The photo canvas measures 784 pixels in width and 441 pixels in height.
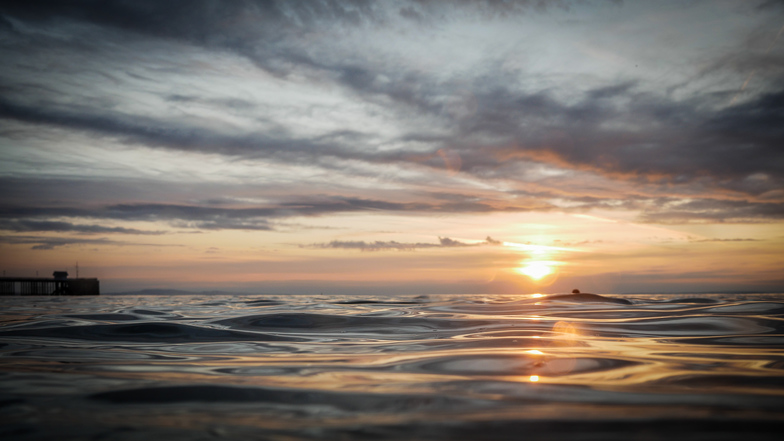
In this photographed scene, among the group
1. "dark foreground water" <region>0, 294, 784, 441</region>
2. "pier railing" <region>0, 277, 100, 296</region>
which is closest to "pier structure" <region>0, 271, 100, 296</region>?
"pier railing" <region>0, 277, 100, 296</region>

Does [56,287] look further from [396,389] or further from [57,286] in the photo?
[396,389]

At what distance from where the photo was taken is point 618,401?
262 cm

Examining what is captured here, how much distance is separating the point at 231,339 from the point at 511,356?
412 centimetres

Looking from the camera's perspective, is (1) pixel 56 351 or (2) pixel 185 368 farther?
(1) pixel 56 351

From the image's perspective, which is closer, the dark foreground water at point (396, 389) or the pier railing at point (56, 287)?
the dark foreground water at point (396, 389)

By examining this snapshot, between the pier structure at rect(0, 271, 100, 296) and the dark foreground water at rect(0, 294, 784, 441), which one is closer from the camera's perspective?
the dark foreground water at rect(0, 294, 784, 441)

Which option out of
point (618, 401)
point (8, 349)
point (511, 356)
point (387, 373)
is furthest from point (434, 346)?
point (8, 349)

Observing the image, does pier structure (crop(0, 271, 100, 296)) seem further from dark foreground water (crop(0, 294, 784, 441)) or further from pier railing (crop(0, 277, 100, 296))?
dark foreground water (crop(0, 294, 784, 441))

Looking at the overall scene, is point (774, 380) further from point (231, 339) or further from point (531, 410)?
point (231, 339)

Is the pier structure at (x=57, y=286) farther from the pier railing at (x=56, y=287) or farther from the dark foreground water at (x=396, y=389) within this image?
the dark foreground water at (x=396, y=389)

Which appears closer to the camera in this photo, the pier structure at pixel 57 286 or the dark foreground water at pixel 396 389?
the dark foreground water at pixel 396 389

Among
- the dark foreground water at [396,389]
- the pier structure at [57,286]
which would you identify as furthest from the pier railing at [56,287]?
the dark foreground water at [396,389]

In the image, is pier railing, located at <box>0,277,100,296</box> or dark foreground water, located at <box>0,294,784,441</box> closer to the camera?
dark foreground water, located at <box>0,294,784,441</box>

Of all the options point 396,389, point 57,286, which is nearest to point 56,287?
point 57,286
